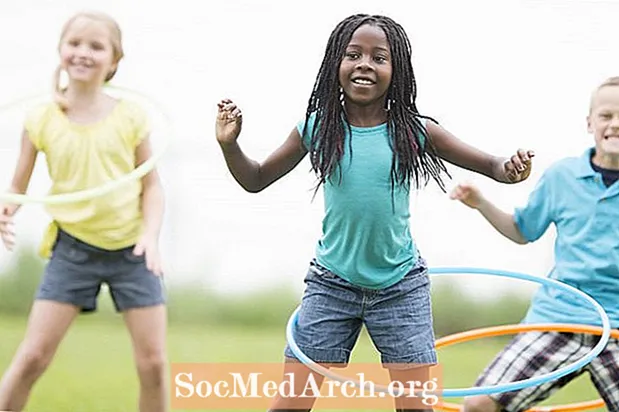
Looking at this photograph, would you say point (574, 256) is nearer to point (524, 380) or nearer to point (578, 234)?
point (578, 234)

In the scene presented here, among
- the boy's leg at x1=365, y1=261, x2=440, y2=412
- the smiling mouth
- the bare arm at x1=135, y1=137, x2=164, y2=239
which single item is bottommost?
the boy's leg at x1=365, y1=261, x2=440, y2=412

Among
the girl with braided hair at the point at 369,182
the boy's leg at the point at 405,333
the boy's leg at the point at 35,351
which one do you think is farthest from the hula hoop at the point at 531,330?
the boy's leg at the point at 35,351

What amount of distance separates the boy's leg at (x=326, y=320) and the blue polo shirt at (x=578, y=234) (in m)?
0.57

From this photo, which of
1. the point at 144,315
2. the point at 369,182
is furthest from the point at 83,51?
the point at 369,182

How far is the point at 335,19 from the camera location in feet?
10.5

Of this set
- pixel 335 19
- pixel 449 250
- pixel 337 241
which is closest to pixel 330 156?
pixel 337 241

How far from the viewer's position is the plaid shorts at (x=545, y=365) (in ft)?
10.4

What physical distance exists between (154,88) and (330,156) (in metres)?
0.50

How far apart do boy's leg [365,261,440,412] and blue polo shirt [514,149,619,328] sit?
1.48 ft

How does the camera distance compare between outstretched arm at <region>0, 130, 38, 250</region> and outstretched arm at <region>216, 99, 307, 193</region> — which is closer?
outstretched arm at <region>216, 99, 307, 193</region>

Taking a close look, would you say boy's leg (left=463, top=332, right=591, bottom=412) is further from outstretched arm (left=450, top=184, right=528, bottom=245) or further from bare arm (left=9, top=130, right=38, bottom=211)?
bare arm (left=9, top=130, right=38, bottom=211)

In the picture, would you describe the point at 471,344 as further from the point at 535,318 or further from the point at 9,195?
the point at 9,195

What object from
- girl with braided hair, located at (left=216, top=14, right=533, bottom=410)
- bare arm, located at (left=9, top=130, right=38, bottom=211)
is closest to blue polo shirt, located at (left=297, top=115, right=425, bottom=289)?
girl with braided hair, located at (left=216, top=14, right=533, bottom=410)

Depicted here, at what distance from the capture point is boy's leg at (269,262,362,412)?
117 inches
